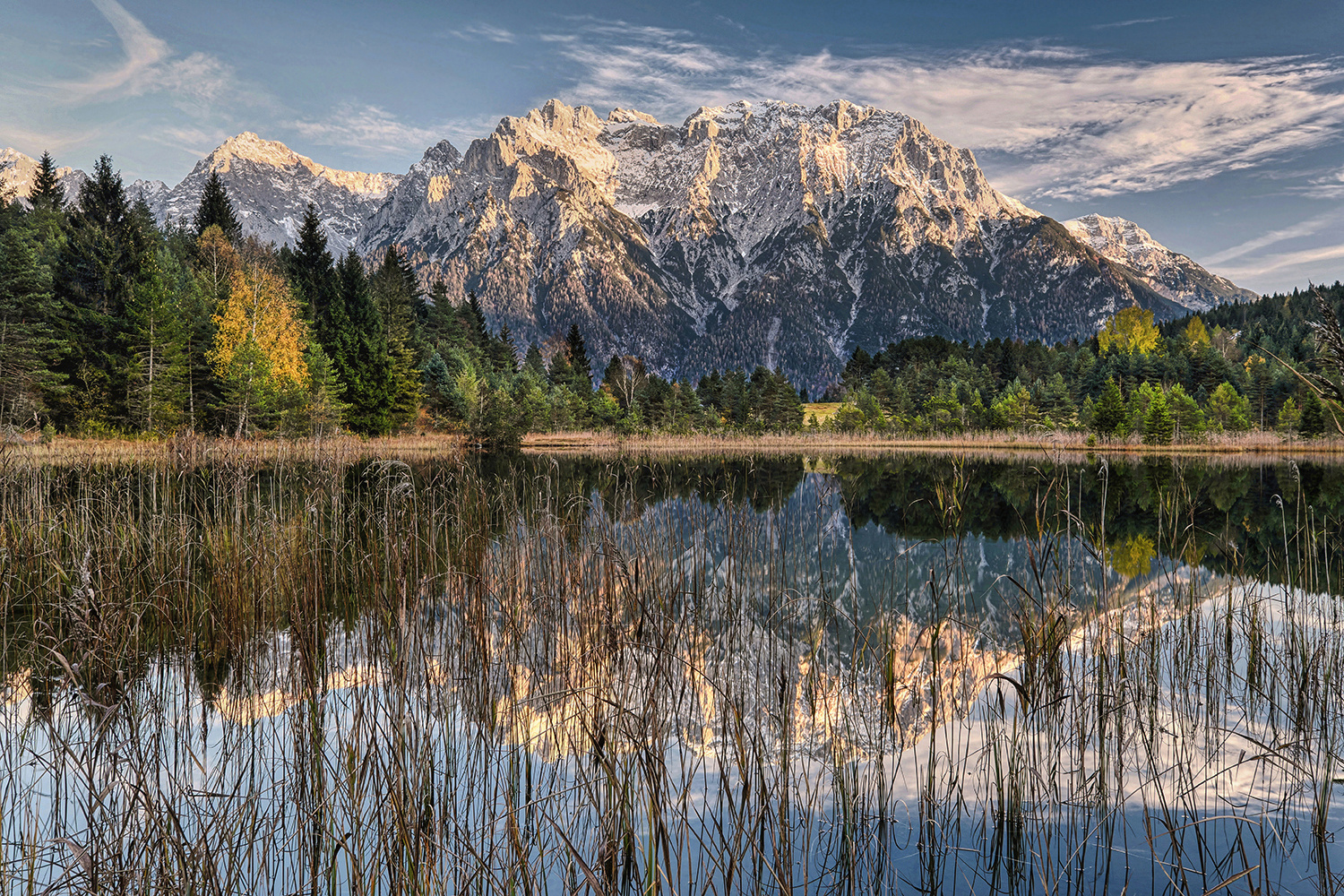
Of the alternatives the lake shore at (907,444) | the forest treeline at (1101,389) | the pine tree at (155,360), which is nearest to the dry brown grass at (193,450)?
the pine tree at (155,360)

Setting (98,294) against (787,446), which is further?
(787,446)

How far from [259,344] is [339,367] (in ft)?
25.5

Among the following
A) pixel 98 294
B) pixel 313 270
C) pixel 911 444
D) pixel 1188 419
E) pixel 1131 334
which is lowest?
pixel 911 444

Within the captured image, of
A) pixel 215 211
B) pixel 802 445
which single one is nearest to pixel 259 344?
pixel 215 211

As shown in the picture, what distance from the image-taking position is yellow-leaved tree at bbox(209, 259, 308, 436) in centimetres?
2834

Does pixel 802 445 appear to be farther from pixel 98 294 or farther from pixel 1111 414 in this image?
pixel 98 294

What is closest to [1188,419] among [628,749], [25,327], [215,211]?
[628,749]

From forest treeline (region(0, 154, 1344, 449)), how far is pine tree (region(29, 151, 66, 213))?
21cm

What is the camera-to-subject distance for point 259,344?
30.4m

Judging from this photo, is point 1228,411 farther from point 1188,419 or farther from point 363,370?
point 363,370

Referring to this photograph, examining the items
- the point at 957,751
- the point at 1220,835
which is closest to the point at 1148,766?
the point at 1220,835

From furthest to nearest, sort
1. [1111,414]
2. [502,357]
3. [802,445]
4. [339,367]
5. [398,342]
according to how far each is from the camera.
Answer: [502,357] < [802,445] < [1111,414] < [398,342] < [339,367]

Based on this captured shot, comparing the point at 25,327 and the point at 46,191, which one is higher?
the point at 46,191

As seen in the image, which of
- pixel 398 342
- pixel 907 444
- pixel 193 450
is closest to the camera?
pixel 193 450
